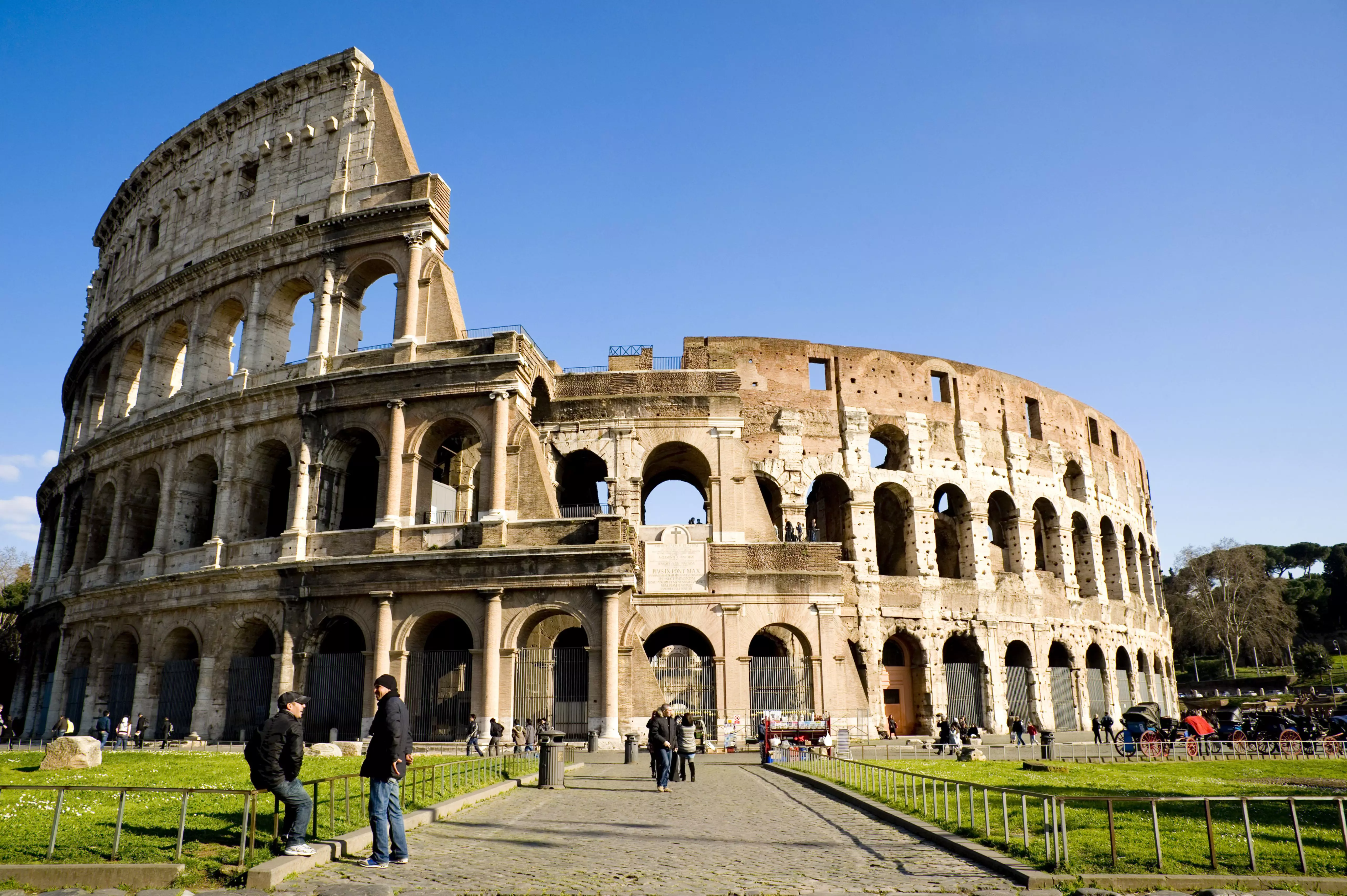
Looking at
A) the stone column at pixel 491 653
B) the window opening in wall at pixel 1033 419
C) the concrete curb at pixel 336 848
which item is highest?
the window opening in wall at pixel 1033 419

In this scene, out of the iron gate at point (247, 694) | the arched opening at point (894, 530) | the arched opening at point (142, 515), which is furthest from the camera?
the arched opening at point (894, 530)

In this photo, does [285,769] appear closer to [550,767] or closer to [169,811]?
[169,811]

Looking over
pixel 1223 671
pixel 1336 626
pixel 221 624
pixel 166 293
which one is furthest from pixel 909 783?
pixel 1336 626

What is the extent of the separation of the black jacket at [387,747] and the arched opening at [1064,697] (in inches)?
1123

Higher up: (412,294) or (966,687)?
(412,294)

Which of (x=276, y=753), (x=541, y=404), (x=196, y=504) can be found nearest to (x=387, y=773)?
(x=276, y=753)

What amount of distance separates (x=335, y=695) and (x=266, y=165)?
16.9 meters

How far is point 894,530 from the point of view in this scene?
32938mm

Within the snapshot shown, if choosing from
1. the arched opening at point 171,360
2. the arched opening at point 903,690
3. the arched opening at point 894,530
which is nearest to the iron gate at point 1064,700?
the arched opening at point 903,690

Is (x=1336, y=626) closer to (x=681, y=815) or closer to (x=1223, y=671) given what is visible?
(x=1223, y=671)

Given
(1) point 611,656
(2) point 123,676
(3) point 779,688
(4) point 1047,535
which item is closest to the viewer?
(1) point 611,656

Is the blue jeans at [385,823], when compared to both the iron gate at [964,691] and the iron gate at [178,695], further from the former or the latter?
the iron gate at [964,691]

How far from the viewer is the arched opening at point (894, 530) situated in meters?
30.3

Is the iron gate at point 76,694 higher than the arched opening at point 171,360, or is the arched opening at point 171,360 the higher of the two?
the arched opening at point 171,360
